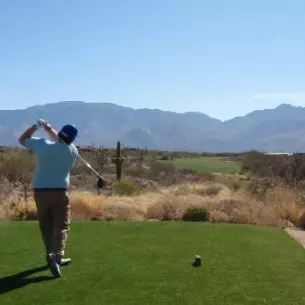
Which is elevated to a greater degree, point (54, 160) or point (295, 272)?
point (54, 160)

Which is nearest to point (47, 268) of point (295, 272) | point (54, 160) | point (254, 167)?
point (54, 160)

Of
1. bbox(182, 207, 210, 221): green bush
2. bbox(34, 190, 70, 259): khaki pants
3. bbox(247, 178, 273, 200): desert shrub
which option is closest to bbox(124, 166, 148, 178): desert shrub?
bbox(247, 178, 273, 200): desert shrub

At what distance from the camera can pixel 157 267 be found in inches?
338

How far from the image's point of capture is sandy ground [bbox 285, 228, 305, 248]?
40.2 feet

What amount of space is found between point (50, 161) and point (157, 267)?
88.4 inches

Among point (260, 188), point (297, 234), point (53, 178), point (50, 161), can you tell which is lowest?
point (297, 234)

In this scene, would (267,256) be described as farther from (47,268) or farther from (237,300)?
(47,268)

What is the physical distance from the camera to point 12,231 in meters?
11.8

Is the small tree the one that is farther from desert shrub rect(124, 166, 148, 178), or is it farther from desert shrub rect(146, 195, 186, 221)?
desert shrub rect(146, 195, 186, 221)

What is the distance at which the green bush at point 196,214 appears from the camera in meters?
15.2

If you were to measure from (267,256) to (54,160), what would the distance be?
4043 mm

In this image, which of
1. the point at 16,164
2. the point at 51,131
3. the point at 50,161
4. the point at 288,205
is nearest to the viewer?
the point at 50,161

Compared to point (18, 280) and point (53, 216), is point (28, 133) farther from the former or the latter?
point (18, 280)

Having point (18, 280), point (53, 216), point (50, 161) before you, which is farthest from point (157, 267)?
point (50, 161)
